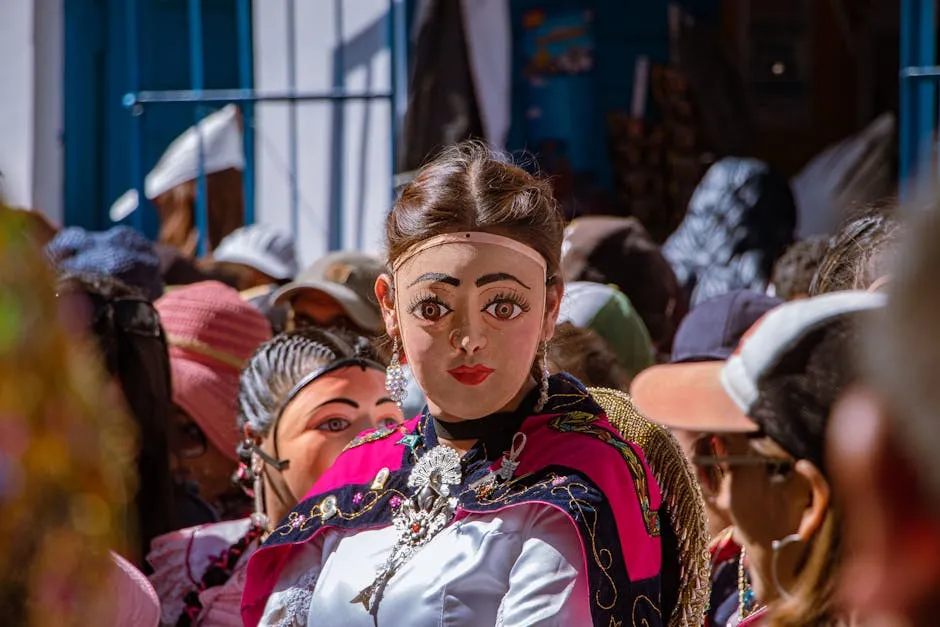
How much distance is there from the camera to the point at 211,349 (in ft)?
12.6

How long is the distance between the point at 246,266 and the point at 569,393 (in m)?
3.56

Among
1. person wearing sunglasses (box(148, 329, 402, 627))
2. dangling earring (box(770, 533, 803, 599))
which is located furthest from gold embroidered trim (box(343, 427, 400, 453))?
dangling earring (box(770, 533, 803, 599))

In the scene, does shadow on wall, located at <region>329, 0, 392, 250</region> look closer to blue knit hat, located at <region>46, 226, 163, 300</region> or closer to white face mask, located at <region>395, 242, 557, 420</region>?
blue knit hat, located at <region>46, 226, 163, 300</region>

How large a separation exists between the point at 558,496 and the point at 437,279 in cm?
43

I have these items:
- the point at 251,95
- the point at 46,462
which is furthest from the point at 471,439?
the point at 251,95

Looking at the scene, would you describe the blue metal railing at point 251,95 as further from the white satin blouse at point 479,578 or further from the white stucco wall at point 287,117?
the white satin blouse at point 479,578

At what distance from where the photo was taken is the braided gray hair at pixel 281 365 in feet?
9.86

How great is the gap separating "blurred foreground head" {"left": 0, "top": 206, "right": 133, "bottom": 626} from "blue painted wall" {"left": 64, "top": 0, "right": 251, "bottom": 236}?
7122 mm

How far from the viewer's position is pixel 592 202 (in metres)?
7.56

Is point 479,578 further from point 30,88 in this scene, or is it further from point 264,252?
point 30,88

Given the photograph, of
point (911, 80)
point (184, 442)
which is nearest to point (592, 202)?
point (911, 80)

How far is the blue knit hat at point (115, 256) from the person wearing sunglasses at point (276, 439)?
1329 mm

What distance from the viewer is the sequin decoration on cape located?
2.01m

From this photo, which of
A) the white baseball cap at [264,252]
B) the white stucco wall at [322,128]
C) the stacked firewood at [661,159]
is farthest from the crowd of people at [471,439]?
the stacked firewood at [661,159]
